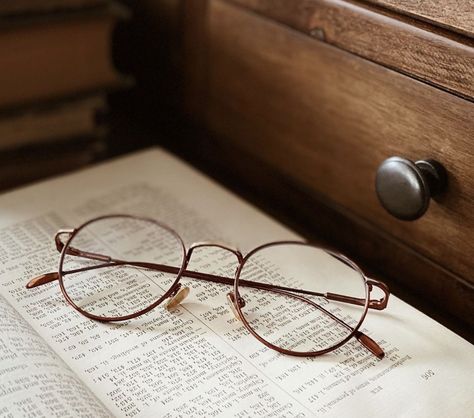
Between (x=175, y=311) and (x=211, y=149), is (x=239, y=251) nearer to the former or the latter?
(x=175, y=311)

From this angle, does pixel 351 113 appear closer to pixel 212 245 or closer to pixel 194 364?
pixel 212 245

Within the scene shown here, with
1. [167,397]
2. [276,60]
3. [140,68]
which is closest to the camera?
[167,397]

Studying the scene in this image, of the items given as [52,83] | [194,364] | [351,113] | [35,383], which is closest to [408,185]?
[351,113]

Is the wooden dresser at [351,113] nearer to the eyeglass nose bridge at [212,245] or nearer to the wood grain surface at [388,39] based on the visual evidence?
the wood grain surface at [388,39]

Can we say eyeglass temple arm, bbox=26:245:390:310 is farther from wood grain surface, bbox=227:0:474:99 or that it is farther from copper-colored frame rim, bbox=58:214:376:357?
wood grain surface, bbox=227:0:474:99

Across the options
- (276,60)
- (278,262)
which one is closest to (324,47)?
(276,60)

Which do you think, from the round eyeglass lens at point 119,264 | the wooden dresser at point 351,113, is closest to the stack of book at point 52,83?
the wooden dresser at point 351,113
